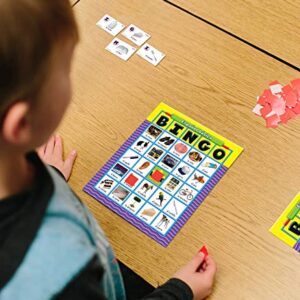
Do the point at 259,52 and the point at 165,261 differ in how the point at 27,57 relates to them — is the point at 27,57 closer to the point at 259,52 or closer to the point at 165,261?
the point at 165,261

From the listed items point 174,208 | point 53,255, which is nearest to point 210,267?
point 174,208

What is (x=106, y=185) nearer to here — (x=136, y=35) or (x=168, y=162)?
(x=168, y=162)

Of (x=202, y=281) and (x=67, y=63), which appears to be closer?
(x=67, y=63)

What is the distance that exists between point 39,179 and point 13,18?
27cm

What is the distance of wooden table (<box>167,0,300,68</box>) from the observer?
1158 millimetres

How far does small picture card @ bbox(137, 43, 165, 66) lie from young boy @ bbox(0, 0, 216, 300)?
51cm

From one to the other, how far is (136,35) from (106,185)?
1.38 feet

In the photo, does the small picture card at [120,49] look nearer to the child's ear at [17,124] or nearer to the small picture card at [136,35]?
the small picture card at [136,35]

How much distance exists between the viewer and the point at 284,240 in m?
0.90

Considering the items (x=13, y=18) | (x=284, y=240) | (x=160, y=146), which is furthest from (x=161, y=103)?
(x=13, y=18)

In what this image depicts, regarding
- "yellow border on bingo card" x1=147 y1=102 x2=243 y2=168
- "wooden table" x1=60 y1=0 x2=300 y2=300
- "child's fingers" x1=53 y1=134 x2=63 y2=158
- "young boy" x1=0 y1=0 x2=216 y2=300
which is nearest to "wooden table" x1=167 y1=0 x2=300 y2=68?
"wooden table" x1=60 y1=0 x2=300 y2=300

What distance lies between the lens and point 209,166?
38.8 inches

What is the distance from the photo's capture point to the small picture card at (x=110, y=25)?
1.21 metres

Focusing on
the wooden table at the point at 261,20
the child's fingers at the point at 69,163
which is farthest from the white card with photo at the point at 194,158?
the wooden table at the point at 261,20
